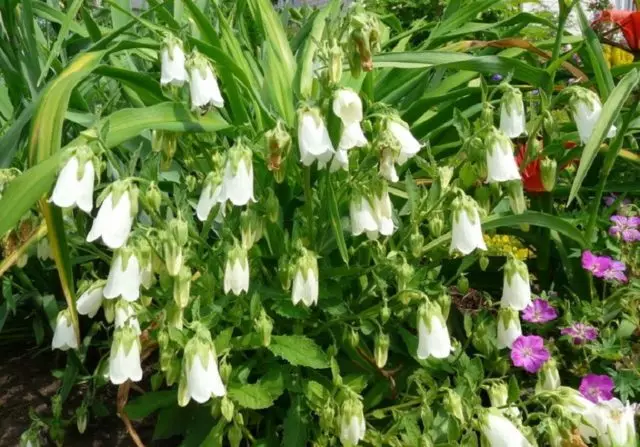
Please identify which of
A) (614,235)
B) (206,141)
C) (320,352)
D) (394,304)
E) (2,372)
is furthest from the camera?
(2,372)

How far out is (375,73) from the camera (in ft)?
7.30

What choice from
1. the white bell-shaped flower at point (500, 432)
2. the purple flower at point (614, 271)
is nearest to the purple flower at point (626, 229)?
the purple flower at point (614, 271)

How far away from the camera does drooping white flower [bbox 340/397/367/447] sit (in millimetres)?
1381

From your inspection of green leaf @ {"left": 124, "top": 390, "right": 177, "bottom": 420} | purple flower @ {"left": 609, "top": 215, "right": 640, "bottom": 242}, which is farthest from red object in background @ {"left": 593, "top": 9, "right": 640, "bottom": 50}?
green leaf @ {"left": 124, "top": 390, "right": 177, "bottom": 420}

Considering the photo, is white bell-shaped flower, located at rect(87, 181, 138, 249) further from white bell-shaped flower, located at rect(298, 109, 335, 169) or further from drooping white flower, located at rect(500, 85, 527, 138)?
drooping white flower, located at rect(500, 85, 527, 138)

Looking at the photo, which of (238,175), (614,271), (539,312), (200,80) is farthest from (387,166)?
(614,271)

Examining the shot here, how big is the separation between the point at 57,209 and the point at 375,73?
3.68ft

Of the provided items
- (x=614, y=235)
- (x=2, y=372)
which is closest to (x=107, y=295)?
(x=2, y=372)

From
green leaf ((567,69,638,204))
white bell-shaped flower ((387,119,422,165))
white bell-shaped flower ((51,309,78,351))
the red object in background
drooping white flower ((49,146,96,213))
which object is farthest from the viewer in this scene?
the red object in background

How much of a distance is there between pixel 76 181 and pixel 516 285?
844 mm

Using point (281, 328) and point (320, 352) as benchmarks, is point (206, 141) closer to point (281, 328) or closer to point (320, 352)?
point (281, 328)

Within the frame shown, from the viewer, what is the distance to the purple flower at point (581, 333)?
1.77m

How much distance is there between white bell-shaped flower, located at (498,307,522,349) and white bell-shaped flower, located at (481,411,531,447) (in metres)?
0.27

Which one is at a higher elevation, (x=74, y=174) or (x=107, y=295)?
(x=74, y=174)
